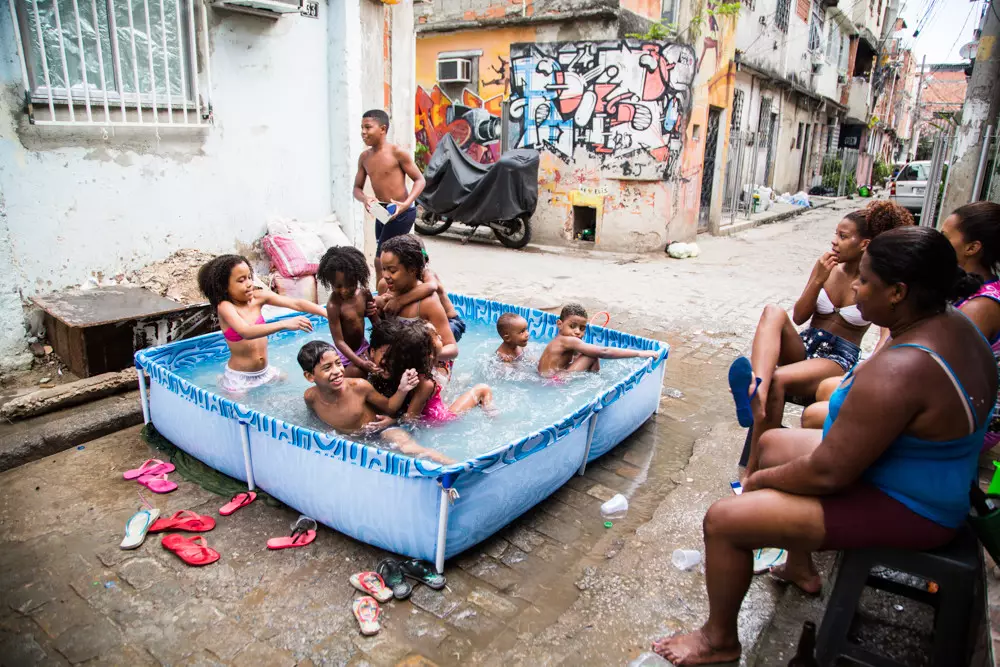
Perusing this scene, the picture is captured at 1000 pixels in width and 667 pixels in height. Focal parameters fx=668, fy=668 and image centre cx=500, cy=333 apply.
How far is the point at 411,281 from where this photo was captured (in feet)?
15.0

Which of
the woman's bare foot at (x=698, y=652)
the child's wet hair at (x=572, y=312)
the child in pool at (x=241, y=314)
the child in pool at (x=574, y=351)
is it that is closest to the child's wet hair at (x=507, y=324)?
the child in pool at (x=574, y=351)

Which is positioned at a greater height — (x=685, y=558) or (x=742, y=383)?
(x=742, y=383)

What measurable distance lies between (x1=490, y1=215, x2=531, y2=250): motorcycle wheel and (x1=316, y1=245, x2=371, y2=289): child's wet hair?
294 inches

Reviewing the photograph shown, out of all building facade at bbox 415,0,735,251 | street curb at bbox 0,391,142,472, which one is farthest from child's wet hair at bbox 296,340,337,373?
building facade at bbox 415,0,735,251

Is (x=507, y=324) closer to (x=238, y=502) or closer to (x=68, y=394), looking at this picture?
(x=238, y=502)

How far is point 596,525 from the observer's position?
3514mm

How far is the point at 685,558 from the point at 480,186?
9082 millimetres

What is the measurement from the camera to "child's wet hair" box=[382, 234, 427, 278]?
441 centimetres

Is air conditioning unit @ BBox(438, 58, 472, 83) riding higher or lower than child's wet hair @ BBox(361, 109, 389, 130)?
higher

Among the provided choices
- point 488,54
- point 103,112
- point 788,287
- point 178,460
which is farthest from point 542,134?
point 178,460

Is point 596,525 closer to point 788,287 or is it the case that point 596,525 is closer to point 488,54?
point 788,287

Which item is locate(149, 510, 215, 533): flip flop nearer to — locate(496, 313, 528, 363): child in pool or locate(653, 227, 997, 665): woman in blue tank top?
locate(653, 227, 997, 665): woman in blue tank top

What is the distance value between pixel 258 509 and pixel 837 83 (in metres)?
29.8

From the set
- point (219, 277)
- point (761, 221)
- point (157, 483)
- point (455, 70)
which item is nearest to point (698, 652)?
point (157, 483)
